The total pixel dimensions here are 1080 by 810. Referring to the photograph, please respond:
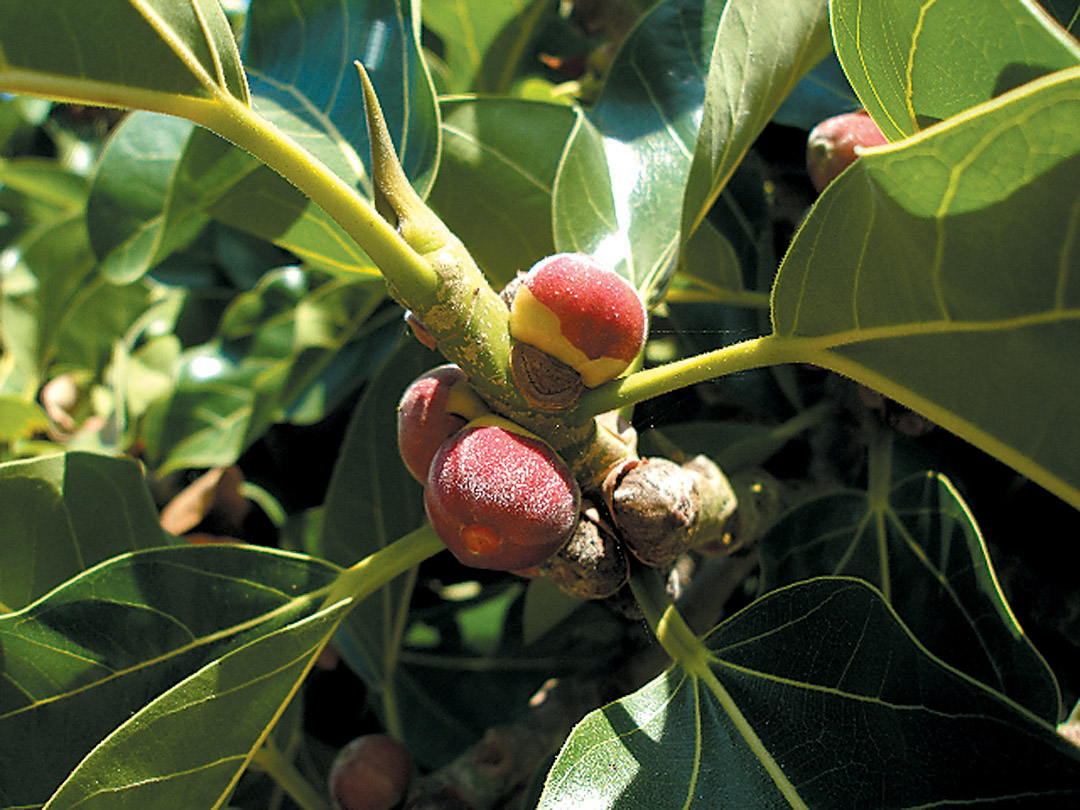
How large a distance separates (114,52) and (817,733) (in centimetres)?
77

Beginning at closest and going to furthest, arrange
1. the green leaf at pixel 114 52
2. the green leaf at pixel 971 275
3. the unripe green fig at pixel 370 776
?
the green leaf at pixel 971 275 < the green leaf at pixel 114 52 < the unripe green fig at pixel 370 776

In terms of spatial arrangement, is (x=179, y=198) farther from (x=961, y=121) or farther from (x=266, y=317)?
(x=961, y=121)

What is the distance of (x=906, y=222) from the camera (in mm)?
535

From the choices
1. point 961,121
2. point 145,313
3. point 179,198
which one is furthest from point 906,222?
point 145,313

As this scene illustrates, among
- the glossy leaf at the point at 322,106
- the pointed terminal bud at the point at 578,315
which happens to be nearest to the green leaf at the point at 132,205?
the glossy leaf at the point at 322,106

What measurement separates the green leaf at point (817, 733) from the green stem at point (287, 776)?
0.59 m

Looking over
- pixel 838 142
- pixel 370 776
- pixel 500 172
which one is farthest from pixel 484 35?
pixel 370 776

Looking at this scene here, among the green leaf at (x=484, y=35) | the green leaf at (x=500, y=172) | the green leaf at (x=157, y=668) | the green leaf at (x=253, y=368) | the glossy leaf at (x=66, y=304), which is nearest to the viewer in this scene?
the green leaf at (x=157, y=668)

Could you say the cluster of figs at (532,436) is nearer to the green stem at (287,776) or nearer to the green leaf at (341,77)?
the green leaf at (341,77)

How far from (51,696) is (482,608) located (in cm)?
97

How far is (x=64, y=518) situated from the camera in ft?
3.10

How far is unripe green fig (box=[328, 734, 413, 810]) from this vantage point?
111 cm

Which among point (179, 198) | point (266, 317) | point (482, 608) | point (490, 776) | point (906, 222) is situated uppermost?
point (906, 222)

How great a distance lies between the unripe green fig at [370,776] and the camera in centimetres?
111
